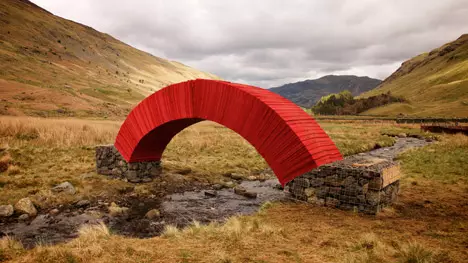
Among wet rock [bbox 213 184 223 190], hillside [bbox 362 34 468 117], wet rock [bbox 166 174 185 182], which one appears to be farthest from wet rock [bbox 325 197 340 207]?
hillside [bbox 362 34 468 117]

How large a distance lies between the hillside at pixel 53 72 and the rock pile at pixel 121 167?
20010 millimetres

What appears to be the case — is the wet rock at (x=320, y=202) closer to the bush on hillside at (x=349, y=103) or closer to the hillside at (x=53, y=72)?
the hillside at (x=53, y=72)

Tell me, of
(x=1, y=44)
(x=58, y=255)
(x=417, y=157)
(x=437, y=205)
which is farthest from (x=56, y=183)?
(x=1, y=44)

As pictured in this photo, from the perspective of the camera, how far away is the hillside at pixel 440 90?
72.5m

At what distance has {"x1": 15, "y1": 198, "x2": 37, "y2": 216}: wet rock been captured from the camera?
31.7ft

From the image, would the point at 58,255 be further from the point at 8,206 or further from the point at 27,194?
the point at 27,194

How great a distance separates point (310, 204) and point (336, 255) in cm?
316

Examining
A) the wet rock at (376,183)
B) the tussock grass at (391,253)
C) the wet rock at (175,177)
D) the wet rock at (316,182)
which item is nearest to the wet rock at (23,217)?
the wet rock at (175,177)

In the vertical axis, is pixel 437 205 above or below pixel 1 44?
below

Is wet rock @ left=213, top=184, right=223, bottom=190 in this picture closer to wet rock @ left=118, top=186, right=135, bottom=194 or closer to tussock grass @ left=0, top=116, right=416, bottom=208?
tussock grass @ left=0, top=116, right=416, bottom=208

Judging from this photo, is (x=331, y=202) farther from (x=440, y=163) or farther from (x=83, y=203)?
(x=440, y=163)

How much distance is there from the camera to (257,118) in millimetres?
8891

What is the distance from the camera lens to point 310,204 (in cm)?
826

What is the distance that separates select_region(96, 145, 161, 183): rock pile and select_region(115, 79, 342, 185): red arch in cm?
216
